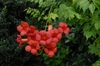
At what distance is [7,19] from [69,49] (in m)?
1.16

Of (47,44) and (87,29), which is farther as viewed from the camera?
(87,29)

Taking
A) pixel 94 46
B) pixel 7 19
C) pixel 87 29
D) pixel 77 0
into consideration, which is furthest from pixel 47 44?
pixel 7 19

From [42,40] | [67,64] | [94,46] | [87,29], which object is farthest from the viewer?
[67,64]

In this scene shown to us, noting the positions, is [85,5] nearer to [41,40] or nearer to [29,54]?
[41,40]

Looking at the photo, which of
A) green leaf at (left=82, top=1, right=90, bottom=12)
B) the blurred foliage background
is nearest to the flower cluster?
green leaf at (left=82, top=1, right=90, bottom=12)

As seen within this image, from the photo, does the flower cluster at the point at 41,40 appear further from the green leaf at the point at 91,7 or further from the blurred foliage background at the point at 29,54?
the blurred foliage background at the point at 29,54

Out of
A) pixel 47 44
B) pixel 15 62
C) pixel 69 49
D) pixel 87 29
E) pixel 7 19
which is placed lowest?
pixel 15 62

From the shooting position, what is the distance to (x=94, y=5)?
236 cm

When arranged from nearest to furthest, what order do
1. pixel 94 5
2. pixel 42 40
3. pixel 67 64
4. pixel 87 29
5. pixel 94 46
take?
1. pixel 42 40
2. pixel 94 5
3. pixel 87 29
4. pixel 94 46
5. pixel 67 64

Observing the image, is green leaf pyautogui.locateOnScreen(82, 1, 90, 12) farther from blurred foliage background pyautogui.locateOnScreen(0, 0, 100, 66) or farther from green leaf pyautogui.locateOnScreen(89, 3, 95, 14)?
blurred foliage background pyautogui.locateOnScreen(0, 0, 100, 66)

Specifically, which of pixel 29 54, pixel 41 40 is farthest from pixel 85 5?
pixel 29 54

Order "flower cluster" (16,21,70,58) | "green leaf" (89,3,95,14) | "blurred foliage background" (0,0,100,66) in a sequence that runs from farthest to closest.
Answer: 1. "blurred foliage background" (0,0,100,66)
2. "green leaf" (89,3,95,14)
3. "flower cluster" (16,21,70,58)

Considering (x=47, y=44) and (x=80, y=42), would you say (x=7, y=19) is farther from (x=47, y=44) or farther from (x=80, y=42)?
(x=47, y=44)

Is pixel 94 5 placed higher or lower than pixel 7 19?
higher
